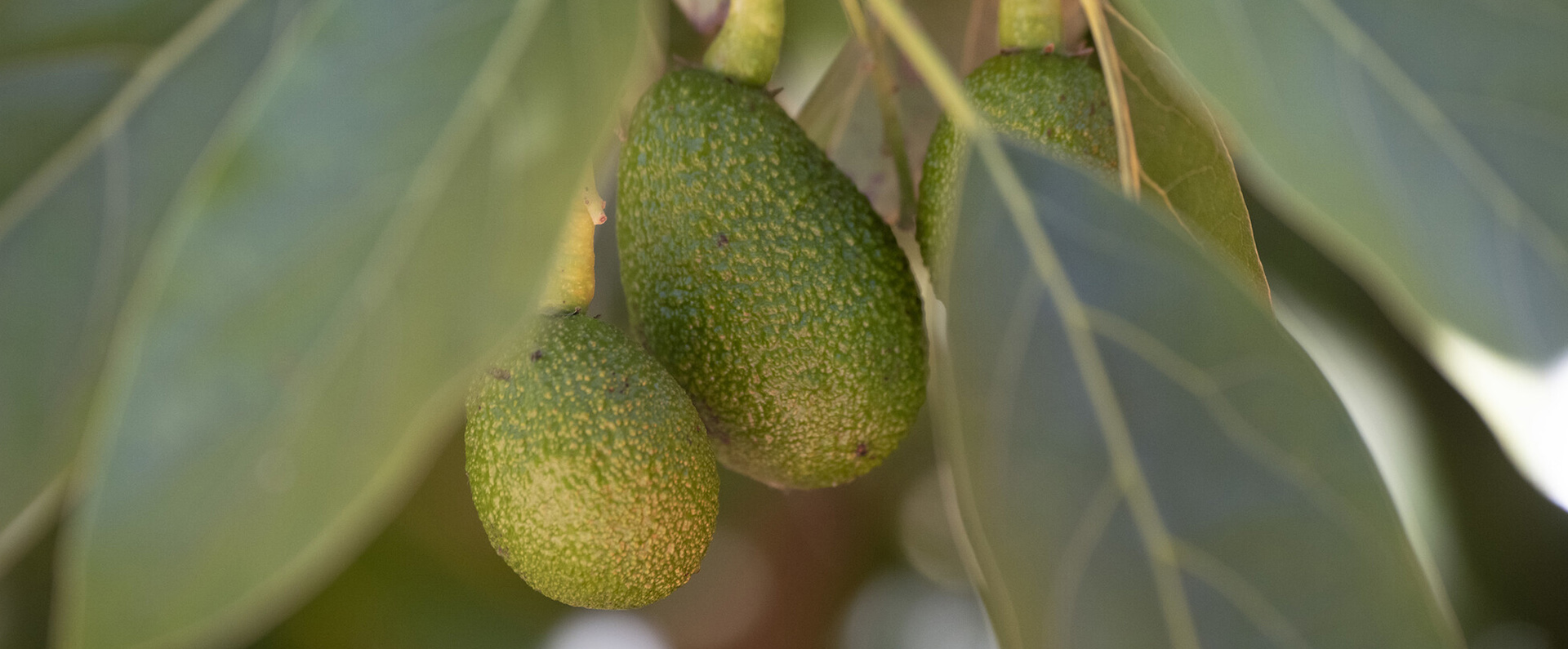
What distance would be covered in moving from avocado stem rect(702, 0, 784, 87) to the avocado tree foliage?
0.18m

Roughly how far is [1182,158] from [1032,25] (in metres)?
0.12

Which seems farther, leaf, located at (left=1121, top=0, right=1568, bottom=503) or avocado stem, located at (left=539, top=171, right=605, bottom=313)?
avocado stem, located at (left=539, top=171, right=605, bottom=313)

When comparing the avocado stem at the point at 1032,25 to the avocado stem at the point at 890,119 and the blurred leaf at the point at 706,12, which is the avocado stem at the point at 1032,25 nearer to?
the avocado stem at the point at 890,119

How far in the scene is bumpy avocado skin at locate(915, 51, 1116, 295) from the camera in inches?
21.8

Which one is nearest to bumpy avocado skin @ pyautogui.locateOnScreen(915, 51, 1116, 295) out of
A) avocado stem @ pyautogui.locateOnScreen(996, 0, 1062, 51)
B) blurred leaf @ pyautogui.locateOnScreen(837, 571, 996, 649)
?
avocado stem @ pyautogui.locateOnScreen(996, 0, 1062, 51)

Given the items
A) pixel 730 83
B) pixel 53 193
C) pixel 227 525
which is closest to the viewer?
pixel 227 525

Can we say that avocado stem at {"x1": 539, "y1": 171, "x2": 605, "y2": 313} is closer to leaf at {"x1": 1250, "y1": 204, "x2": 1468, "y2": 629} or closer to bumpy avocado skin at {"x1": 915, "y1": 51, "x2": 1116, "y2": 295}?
bumpy avocado skin at {"x1": 915, "y1": 51, "x2": 1116, "y2": 295}

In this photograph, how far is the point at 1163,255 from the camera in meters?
0.37

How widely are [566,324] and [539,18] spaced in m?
0.21

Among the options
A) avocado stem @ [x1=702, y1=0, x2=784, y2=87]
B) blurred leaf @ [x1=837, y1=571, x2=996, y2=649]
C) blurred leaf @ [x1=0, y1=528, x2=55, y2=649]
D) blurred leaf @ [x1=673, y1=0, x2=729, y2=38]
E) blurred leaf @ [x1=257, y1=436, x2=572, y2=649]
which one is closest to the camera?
avocado stem @ [x1=702, y1=0, x2=784, y2=87]

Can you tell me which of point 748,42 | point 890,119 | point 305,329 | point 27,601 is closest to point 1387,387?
point 890,119

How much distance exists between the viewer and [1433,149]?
0.34 m

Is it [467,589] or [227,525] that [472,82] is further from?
[467,589]

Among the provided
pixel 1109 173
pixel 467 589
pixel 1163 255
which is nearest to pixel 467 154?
pixel 1163 255
